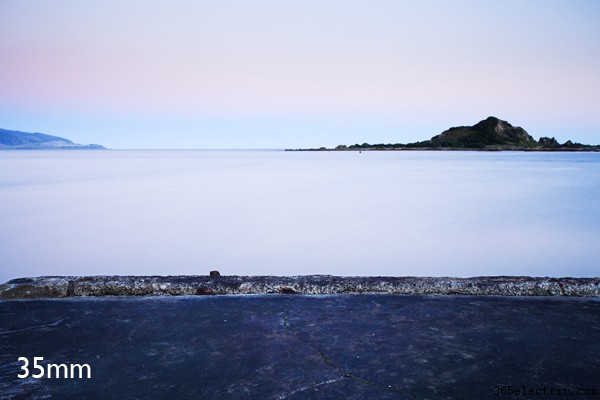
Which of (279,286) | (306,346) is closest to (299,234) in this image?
(279,286)

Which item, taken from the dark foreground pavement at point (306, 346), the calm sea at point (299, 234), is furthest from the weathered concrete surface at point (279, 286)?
the calm sea at point (299, 234)

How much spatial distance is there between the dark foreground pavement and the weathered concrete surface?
13 centimetres

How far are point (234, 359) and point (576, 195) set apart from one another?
70.7 feet

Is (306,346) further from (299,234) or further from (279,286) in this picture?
(299,234)

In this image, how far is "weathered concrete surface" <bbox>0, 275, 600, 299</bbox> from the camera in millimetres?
3303

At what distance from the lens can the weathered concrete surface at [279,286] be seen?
130 inches

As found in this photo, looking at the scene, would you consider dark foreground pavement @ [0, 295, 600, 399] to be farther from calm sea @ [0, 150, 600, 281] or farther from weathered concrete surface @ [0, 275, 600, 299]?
calm sea @ [0, 150, 600, 281]

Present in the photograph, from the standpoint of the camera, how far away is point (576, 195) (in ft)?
63.9

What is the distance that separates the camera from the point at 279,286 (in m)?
3.42

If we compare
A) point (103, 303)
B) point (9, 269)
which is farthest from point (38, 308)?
point (9, 269)

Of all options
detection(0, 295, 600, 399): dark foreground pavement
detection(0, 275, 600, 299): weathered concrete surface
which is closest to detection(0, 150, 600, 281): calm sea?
detection(0, 275, 600, 299): weathered concrete surface

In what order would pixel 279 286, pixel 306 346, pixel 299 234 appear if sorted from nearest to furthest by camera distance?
pixel 306 346
pixel 279 286
pixel 299 234

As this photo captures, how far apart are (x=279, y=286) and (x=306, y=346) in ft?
3.48

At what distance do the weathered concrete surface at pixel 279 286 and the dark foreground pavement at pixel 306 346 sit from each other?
0.13m
